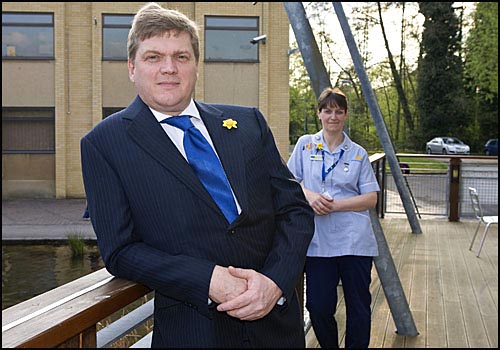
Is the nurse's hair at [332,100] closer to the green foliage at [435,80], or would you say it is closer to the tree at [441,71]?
the green foliage at [435,80]

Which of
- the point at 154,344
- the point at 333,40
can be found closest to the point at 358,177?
the point at 154,344

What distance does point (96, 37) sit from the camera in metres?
20.8

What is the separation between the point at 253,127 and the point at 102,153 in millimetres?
459

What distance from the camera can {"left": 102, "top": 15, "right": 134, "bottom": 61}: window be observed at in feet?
68.3

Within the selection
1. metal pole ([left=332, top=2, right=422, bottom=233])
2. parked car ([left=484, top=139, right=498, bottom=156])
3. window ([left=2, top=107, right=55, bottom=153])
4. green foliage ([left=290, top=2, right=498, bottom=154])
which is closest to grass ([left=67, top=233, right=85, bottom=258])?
metal pole ([left=332, top=2, right=422, bottom=233])

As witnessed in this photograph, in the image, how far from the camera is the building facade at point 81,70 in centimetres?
2067

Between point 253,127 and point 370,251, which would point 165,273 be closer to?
point 253,127

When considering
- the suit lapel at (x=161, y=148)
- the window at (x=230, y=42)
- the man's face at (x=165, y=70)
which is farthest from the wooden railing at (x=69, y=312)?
the window at (x=230, y=42)

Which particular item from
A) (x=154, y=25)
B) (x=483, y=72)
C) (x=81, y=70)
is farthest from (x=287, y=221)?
(x=483, y=72)

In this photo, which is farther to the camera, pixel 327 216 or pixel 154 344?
pixel 327 216

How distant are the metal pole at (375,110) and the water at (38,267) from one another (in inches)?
205

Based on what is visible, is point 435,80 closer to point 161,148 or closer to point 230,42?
point 230,42

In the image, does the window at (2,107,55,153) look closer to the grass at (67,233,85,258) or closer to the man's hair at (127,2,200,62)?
the grass at (67,233,85,258)

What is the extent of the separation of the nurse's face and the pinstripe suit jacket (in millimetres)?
1647
